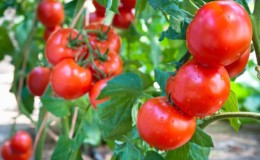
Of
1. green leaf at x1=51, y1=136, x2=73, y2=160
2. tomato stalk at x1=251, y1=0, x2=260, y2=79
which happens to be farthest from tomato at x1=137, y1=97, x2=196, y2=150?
green leaf at x1=51, y1=136, x2=73, y2=160

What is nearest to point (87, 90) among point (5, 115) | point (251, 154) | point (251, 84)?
point (251, 154)

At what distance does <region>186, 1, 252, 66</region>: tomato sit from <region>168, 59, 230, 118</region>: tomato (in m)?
0.03

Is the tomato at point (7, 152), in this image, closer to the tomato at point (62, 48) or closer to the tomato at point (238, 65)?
the tomato at point (62, 48)

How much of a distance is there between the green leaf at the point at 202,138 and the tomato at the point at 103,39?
0.95ft

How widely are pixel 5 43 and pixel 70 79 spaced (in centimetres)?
74

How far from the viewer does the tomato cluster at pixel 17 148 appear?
4.06ft

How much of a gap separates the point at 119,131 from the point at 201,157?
0.45ft

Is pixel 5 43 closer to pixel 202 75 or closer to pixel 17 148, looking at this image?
pixel 17 148

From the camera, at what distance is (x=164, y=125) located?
0.57 meters

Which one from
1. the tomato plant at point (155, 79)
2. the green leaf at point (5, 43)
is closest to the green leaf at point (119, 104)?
the tomato plant at point (155, 79)

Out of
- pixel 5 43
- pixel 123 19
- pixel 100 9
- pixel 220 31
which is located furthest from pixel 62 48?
pixel 5 43

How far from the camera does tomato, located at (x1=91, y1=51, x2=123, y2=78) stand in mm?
862

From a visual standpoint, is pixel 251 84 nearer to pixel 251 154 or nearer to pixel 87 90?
pixel 251 154

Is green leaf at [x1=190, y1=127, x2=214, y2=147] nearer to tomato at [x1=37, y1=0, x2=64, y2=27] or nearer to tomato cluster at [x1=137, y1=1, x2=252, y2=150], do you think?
tomato cluster at [x1=137, y1=1, x2=252, y2=150]
